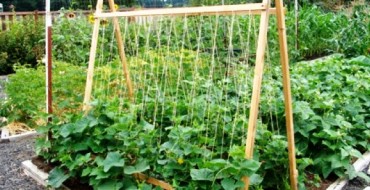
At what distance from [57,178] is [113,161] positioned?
0.56 meters

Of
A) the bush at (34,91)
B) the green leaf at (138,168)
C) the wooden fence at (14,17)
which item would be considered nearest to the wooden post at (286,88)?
the green leaf at (138,168)

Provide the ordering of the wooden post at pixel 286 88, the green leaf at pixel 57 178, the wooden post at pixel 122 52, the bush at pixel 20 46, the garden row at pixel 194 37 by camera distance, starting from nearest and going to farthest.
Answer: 1. the wooden post at pixel 286 88
2. the green leaf at pixel 57 178
3. the wooden post at pixel 122 52
4. the garden row at pixel 194 37
5. the bush at pixel 20 46

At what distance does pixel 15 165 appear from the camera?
12.8 feet

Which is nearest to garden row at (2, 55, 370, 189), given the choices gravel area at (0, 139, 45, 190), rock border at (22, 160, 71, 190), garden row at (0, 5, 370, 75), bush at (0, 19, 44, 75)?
rock border at (22, 160, 71, 190)

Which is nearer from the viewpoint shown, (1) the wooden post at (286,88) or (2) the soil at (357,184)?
(1) the wooden post at (286,88)

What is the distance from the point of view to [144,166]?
108 inches

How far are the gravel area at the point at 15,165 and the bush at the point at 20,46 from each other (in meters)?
4.52

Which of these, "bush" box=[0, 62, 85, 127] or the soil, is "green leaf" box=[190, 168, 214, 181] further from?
"bush" box=[0, 62, 85, 127]

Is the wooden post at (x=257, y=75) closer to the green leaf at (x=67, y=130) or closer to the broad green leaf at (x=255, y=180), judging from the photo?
the broad green leaf at (x=255, y=180)

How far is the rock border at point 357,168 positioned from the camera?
313 centimetres

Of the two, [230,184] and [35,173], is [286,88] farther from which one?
[35,173]

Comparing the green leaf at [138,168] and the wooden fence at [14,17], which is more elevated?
the wooden fence at [14,17]

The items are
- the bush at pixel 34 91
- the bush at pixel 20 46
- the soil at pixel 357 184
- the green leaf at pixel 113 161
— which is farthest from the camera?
the bush at pixel 20 46

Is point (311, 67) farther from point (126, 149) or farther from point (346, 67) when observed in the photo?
point (126, 149)
